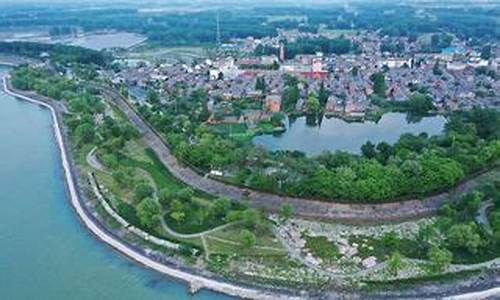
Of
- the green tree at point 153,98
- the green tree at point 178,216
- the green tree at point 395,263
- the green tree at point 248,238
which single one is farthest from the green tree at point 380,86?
the green tree at point 248,238

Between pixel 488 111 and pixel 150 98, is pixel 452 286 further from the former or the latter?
pixel 150 98

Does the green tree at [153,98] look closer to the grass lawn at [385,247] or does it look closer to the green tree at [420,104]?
the green tree at [420,104]

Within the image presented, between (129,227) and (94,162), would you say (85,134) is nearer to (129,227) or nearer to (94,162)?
(94,162)

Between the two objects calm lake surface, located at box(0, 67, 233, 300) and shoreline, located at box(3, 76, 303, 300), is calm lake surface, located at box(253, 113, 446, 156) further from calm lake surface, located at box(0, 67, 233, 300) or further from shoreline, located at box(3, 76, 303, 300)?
calm lake surface, located at box(0, 67, 233, 300)

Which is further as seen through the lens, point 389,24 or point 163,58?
point 389,24

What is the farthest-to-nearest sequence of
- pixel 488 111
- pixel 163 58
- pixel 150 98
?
1. pixel 163 58
2. pixel 150 98
3. pixel 488 111

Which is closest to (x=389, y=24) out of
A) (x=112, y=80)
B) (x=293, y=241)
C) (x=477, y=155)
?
→ (x=112, y=80)
